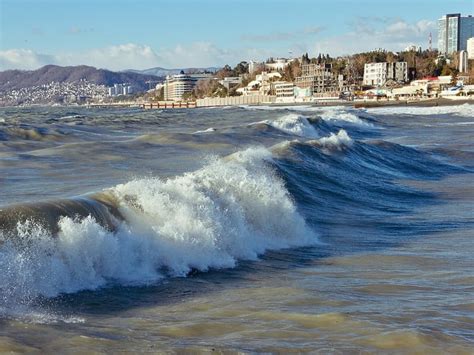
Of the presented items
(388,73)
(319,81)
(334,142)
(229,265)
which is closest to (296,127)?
(334,142)

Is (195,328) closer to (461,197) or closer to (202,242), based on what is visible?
(202,242)

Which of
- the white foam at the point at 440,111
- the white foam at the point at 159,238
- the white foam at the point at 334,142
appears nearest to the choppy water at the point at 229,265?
the white foam at the point at 159,238

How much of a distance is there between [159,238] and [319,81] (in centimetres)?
18209

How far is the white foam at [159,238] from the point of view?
859cm

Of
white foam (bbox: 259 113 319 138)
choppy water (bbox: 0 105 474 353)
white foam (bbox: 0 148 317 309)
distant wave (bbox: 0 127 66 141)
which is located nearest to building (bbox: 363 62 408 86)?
white foam (bbox: 259 113 319 138)

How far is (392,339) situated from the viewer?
23.1ft

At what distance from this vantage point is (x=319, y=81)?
189500mm

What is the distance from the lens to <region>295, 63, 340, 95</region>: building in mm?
187275

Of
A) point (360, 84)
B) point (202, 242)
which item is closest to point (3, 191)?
point (202, 242)

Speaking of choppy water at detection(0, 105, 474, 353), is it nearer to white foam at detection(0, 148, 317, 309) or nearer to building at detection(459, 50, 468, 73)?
white foam at detection(0, 148, 317, 309)

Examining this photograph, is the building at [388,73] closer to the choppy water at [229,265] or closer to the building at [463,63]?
the building at [463,63]

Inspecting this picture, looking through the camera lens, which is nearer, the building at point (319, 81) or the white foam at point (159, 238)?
the white foam at point (159, 238)

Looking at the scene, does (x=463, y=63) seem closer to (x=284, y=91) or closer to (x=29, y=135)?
(x=284, y=91)

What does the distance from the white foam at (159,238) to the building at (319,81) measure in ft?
566
